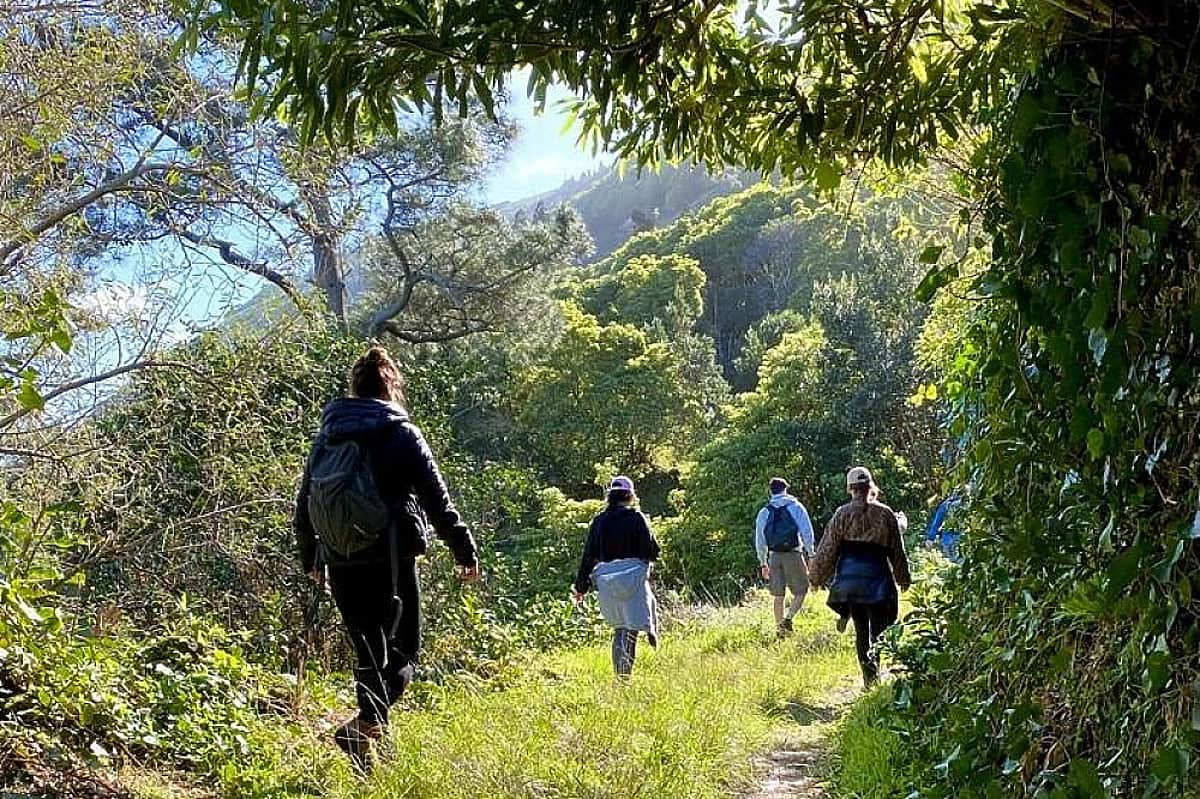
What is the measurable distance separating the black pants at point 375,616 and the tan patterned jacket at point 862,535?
11.3 feet

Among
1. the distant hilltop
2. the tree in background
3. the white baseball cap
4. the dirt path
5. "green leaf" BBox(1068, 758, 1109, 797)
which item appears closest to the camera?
"green leaf" BBox(1068, 758, 1109, 797)

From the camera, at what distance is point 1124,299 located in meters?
1.97

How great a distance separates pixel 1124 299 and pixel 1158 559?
518 millimetres

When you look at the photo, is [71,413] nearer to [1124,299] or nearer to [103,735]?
[103,735]

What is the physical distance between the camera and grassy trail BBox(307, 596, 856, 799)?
3.65 m

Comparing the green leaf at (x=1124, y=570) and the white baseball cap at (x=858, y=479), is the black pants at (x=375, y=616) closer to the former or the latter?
the green leaf at (x=1124, y=570)

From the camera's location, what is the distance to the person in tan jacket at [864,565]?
21.5 feet

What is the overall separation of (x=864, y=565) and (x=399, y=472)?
12.2ft

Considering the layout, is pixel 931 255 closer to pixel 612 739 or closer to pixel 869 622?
pixel 612 739

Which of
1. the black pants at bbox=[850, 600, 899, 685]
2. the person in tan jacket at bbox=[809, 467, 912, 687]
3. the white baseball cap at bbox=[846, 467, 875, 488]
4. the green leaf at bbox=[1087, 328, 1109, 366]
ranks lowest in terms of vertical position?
the black pants at bbox=[850, 600, 899, 685]

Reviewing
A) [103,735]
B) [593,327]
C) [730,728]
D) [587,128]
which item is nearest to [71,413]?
[103,735]

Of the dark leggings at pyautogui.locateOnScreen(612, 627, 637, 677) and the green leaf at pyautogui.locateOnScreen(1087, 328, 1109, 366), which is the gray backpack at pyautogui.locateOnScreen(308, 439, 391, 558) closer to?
the green leaf at pyautogui.locateOnScreen(1087, 328, 1109, 366)

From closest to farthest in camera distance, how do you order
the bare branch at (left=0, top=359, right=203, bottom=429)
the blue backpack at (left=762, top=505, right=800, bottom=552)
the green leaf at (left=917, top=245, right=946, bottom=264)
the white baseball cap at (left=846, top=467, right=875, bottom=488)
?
1. the green leaf at (left=917, top=245, right=946, bottom=264)
2. the bare branch at (left=0, top=359, right=203, bottom=429)
3. the white baseball cap at (left=846, top=467, right=875, bottom=488)
4. the blue backpack at (left=762, top=505, right=800, bottom=552)

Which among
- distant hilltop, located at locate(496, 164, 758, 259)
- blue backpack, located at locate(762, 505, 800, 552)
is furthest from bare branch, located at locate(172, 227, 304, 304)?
distant hilltop, located at locate(496, 164, 758, 259)
